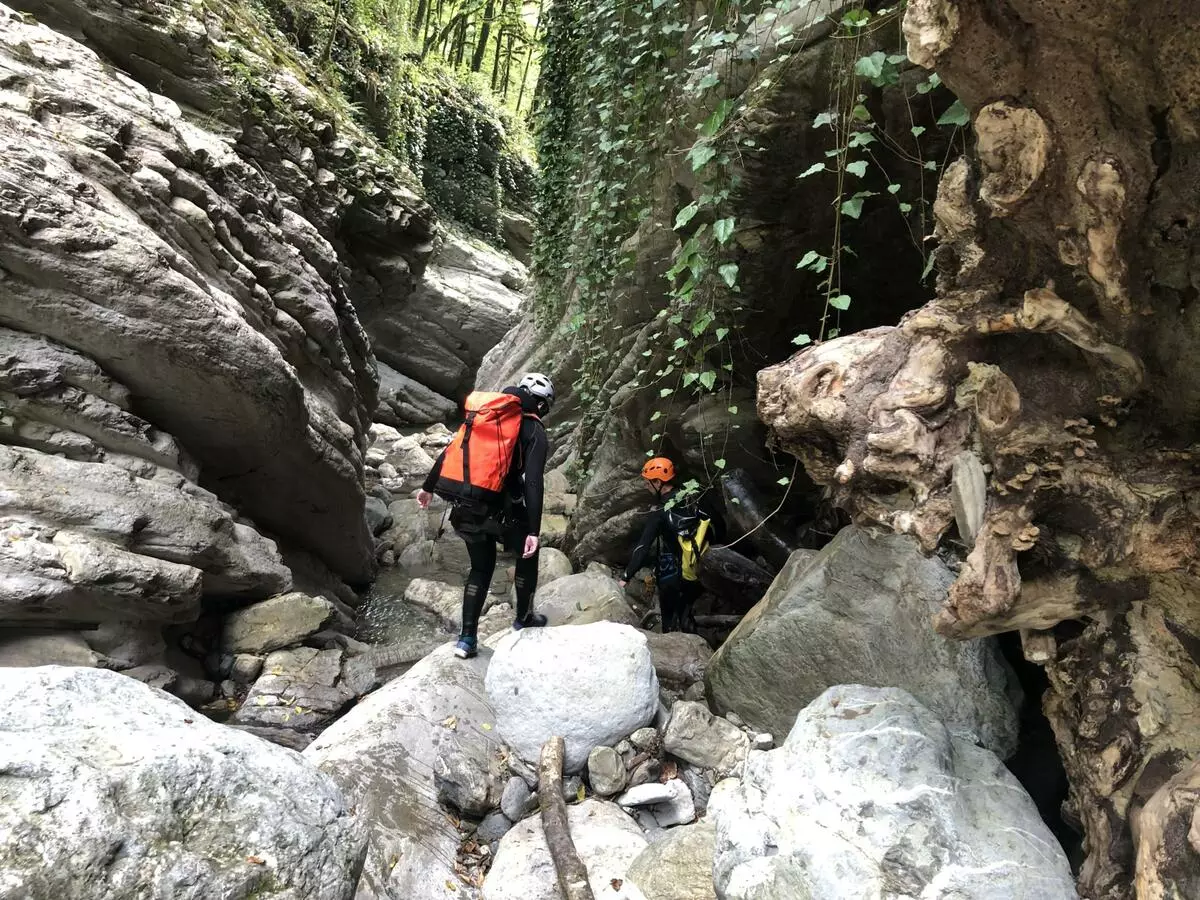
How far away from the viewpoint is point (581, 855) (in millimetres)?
3359

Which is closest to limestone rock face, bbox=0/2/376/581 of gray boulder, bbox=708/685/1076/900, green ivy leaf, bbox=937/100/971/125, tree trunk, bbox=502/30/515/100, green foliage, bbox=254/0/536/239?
gray boulder, bbox=708/685/1076/900

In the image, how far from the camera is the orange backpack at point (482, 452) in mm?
4738

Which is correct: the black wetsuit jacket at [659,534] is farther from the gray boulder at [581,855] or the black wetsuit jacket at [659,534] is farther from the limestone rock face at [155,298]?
the limestone rock face at [155,298]

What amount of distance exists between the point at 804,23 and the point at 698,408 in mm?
3400

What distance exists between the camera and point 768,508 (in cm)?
666

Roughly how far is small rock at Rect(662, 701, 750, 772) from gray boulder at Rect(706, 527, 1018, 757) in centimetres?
24

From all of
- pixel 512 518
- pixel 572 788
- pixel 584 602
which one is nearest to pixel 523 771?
pixel 572 788

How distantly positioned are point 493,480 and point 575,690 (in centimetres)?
158

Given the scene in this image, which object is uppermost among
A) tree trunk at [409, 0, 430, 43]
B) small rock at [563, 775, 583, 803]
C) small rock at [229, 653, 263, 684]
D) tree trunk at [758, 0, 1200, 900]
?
tree trunk at [409, 0, 430, 43]

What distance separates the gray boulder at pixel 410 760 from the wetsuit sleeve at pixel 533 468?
4.04ft

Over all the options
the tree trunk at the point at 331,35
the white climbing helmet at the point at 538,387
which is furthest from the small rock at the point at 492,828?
the tree trunk at the point at 331,35

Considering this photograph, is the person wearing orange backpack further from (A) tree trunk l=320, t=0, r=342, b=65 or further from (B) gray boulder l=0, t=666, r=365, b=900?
(A) tree trunk l=320, t=0, r=342, b=65

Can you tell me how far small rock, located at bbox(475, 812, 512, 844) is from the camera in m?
3.68

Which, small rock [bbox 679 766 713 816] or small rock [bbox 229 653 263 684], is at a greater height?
small rock [bbox 679 766 713 816]
